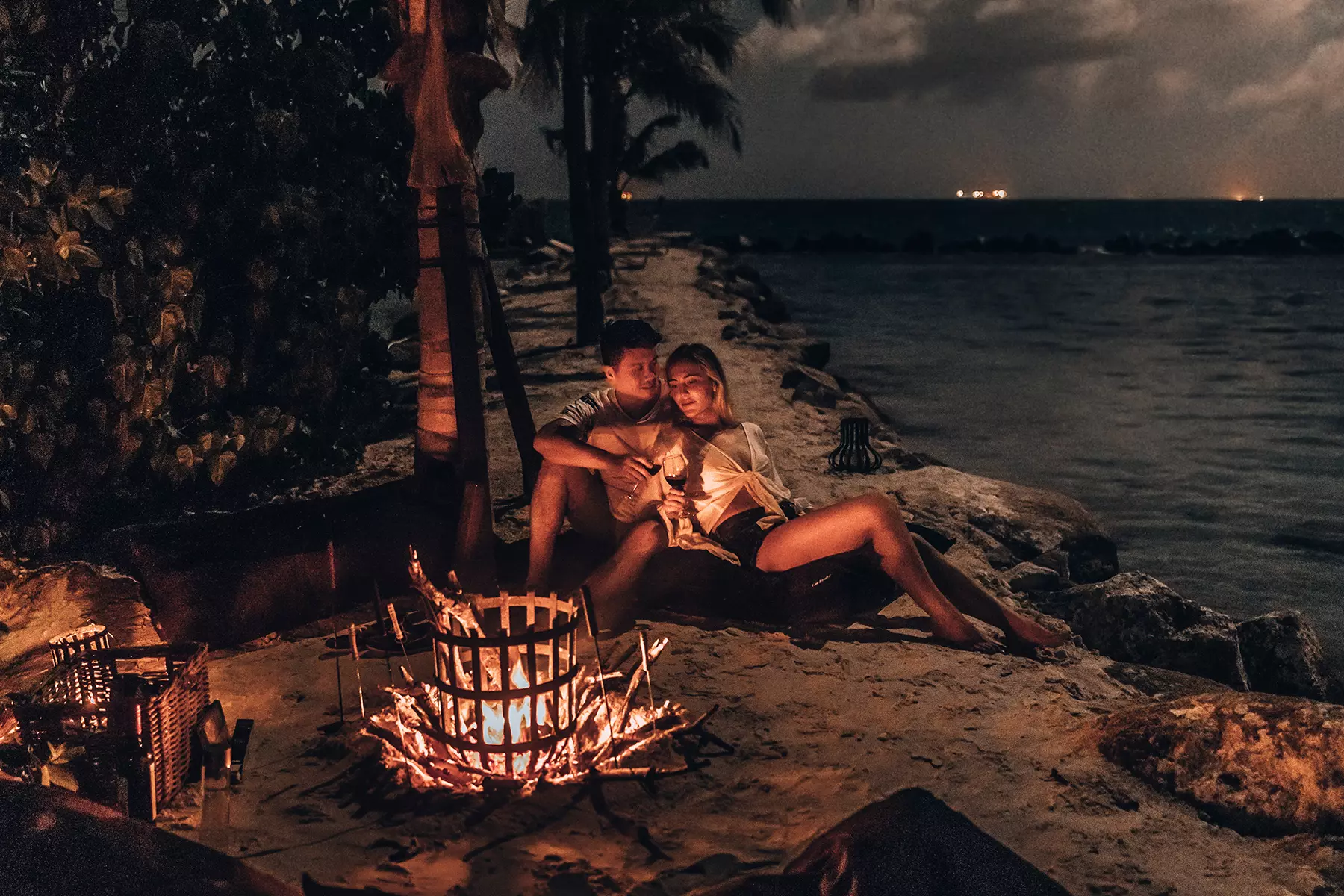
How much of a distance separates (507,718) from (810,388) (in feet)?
31.5

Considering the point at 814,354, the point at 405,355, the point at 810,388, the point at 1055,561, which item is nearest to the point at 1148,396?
the point at 814,354

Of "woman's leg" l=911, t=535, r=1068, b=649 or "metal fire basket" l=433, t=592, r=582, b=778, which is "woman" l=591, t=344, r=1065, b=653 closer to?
"woman's leg" l=911, t=535, r=1068, b=649

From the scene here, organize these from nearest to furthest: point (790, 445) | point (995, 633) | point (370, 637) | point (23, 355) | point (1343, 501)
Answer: point (370, 637) → point (995, 633) → point (23, 355) → point (790, 445) → point (1343, 501)

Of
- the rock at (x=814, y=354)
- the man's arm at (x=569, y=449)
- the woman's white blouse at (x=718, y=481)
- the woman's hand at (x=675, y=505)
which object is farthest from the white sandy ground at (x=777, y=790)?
the rock at (x=814, y=354)

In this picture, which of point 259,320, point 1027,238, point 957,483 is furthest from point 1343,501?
point 1027,238

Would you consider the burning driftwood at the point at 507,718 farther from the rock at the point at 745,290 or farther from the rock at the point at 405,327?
the rock at the point at 745,290

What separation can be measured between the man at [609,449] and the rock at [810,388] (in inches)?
285

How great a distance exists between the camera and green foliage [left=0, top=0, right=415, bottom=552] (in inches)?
266

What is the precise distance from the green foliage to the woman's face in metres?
2.25

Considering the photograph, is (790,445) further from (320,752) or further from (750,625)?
(320,752)

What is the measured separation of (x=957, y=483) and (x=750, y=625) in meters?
4.28

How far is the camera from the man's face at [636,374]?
5.49m

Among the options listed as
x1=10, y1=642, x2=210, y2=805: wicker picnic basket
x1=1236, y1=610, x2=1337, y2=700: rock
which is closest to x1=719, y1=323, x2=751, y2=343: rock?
x1=1236, y1=610, x2=1337, y2=700: rock

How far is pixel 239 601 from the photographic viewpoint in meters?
5.57
